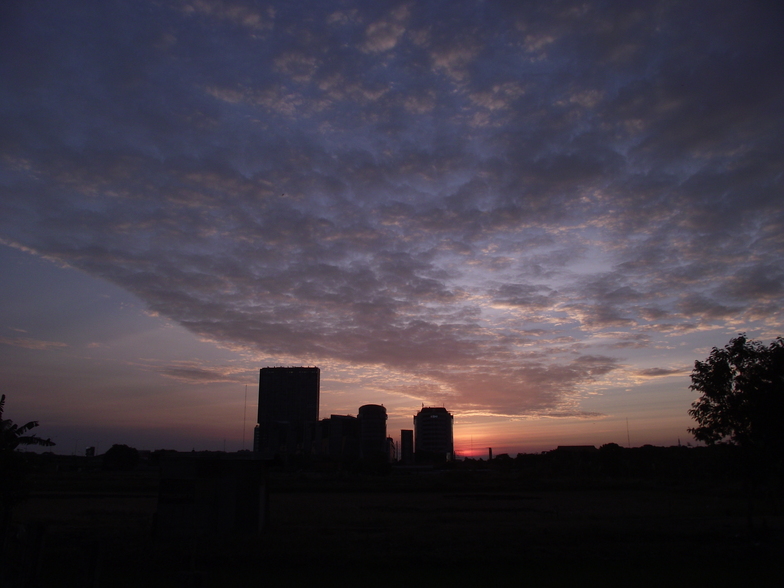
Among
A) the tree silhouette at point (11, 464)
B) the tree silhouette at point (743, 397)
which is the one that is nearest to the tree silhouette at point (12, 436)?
the tree silhouette at point (11, 464)

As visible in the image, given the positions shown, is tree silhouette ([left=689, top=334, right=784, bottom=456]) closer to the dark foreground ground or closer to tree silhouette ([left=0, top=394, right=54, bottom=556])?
the dark foreground ground

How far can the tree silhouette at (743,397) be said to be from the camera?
2145 cm

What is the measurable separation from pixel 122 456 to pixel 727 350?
154075mm

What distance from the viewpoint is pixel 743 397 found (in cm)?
2228

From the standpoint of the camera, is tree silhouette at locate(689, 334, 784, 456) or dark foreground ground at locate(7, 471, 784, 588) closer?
dark foreground ground at locate(7, 471, 784, 588)

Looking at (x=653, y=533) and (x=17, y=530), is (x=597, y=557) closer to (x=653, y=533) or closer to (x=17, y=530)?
(x=653, y=533)

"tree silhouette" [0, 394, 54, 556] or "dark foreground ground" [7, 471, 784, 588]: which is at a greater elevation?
"tree silhouette" [0, 394, 54, 556]

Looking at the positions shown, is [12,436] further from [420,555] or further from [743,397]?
[743,397]

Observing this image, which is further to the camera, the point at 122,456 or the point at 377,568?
the point at 122,456

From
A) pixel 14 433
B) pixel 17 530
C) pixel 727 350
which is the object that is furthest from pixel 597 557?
pixel 14 433

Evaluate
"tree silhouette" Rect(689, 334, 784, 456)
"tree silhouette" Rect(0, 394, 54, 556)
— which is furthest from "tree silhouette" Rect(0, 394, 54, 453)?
"tree silhouette" Rect(689, 334, 784, 456)

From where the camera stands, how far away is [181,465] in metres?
22.2

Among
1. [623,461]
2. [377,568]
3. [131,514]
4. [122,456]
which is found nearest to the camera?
[377,568]

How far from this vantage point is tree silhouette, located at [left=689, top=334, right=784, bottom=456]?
70.4 feet
